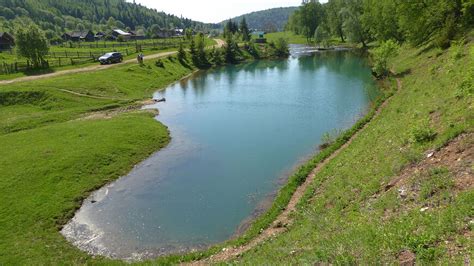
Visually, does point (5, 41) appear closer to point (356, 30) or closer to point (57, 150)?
point (57, 150)

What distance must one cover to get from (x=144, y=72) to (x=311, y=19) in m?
111

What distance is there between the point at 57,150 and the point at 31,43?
41.7 m

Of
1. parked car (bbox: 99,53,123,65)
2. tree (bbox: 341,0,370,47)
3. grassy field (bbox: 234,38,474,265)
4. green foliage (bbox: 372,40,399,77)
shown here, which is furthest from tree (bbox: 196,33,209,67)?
grassy field (bbox: 234,38,474,265)

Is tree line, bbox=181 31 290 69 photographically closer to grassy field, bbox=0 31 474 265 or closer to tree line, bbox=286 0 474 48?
tree line, bbox=286 0 474 48

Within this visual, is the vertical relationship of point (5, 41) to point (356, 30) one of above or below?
below

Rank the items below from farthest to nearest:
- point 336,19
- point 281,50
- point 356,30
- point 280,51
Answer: point 336,19 < point 281,50 < point 280,51 < point 356,30

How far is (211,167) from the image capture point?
30.5 meters

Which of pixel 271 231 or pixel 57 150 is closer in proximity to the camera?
pixel 271 231

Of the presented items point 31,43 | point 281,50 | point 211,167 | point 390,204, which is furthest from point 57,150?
point 281,50

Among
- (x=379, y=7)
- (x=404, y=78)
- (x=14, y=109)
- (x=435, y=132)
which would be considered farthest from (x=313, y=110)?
(x=379, y=7)

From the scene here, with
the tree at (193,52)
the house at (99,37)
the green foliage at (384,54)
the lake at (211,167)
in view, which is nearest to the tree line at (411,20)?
the green foliage at (384,54)

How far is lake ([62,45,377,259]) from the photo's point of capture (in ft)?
70.6

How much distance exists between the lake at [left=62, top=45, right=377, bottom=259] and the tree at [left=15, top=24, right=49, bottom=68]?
936 inches

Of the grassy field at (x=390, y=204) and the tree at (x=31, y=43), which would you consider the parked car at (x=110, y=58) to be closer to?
the tree at (x=31, y=43)
